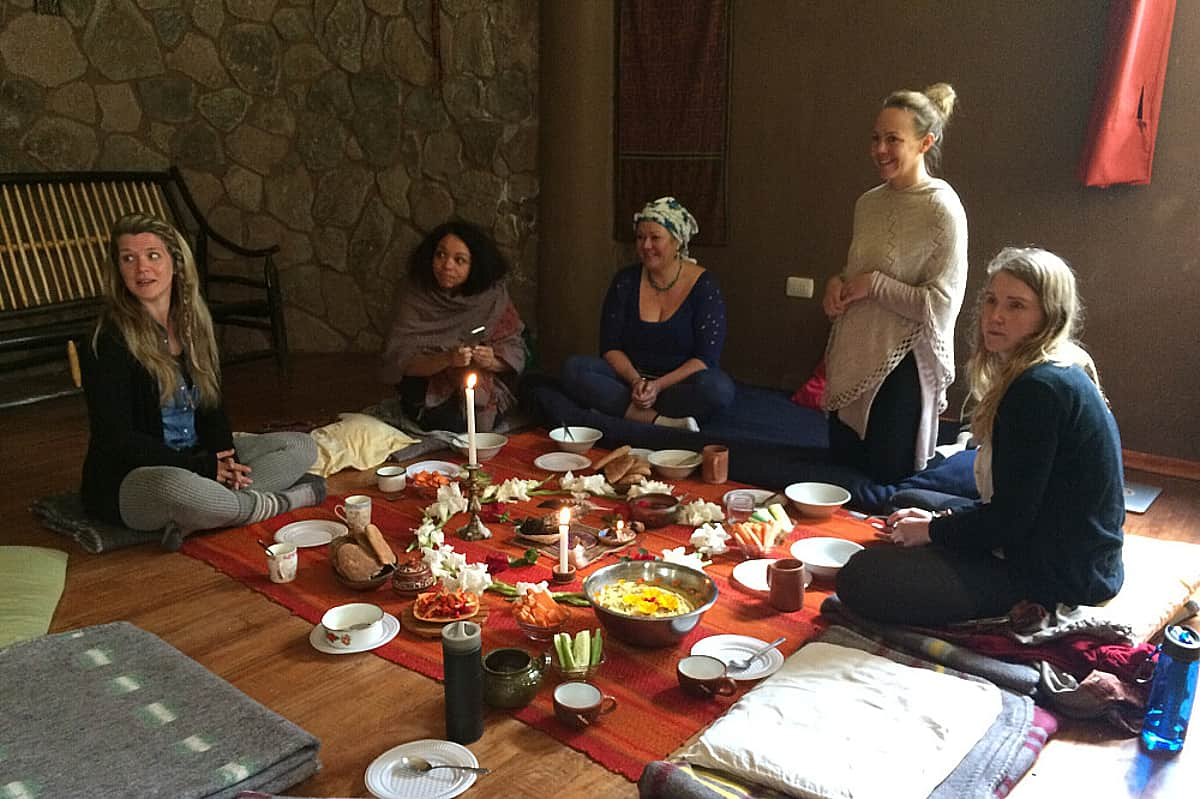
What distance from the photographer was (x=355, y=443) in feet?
11.2

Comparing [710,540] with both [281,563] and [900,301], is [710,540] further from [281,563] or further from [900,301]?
[281,563]

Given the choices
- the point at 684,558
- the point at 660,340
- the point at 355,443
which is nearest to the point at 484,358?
the point at 355,443

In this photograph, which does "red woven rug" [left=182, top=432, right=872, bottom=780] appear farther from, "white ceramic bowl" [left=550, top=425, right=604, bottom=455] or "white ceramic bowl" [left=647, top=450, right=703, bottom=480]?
"white ceramic bowl" [left=550, top=425, right=604, bottom=455]

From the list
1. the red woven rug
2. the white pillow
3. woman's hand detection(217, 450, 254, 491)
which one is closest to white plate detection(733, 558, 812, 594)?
the red woven rug

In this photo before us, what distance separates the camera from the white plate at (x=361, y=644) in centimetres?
209

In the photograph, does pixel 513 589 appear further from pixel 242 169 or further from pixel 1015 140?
pixel 242 169

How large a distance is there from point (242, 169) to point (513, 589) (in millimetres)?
3413

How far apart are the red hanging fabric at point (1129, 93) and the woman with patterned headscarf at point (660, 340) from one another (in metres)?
1.48

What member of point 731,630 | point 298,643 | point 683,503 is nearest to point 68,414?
point 298,643

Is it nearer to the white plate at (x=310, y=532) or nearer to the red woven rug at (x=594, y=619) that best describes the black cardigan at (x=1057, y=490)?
the red woven rug at (x=594, y=619)

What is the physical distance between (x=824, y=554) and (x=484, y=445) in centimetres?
131

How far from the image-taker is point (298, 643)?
7.07ft

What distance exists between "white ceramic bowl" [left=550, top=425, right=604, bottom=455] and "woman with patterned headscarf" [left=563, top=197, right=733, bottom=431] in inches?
8.6

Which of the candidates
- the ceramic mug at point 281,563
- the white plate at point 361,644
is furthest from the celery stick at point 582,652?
the ceramic mug at point 281,563
